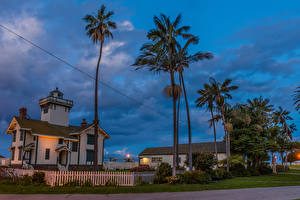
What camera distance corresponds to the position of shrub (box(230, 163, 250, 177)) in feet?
109

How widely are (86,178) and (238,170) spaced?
79.9ft

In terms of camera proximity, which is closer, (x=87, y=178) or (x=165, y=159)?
(x=87, y=178)

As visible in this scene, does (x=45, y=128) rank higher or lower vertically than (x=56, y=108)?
lower

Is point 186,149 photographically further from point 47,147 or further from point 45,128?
point 45,128

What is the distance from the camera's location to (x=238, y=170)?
3422 centimetres

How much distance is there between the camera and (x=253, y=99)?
4488cm

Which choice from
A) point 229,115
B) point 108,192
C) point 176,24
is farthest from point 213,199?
point 229,115

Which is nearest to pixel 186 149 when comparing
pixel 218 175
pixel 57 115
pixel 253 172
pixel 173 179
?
pixel 253 172

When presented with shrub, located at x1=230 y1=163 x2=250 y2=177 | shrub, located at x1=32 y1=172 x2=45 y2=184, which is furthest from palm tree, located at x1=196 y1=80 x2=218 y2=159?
shrub, located at x1=32 y1=172 x2=45 y2=184

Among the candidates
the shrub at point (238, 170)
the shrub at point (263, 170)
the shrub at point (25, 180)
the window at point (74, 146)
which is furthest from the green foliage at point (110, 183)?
the shrub at point (263, 170)

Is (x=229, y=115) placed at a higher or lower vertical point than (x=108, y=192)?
higher

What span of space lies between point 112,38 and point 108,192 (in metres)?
18.1

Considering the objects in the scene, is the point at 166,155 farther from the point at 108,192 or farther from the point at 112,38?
the point at 108,192

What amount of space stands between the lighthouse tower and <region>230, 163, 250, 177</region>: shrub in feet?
85.1
